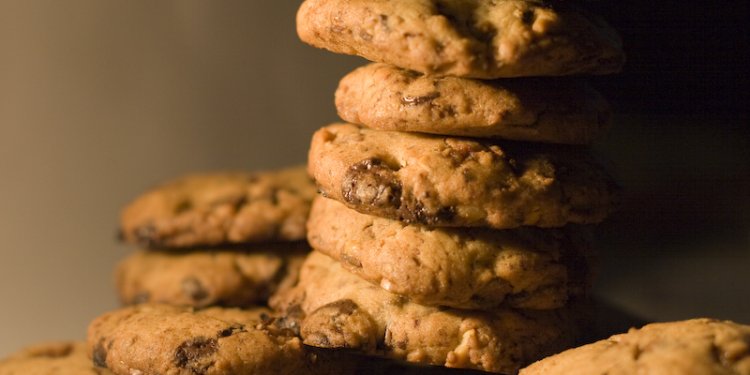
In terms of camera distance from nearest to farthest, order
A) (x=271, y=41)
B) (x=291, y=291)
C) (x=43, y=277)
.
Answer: (x=291, y=291) < (x=271, y=41) < (x=43, y=277)

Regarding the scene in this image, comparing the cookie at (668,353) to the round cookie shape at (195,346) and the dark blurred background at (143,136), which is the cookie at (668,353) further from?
the dark blurred background at (143,136)

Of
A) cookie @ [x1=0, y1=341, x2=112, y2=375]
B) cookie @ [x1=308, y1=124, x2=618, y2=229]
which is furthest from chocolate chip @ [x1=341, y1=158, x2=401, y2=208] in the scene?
cookie @ [x1=0, y1=341, x2=112, y2=375]

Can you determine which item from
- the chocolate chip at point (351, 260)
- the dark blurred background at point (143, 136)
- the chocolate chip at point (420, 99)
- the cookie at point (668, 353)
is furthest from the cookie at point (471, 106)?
the dark blurred background at point (143, 136)

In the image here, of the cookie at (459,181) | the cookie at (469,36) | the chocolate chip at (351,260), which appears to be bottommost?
the chocolate chip at (351,260)

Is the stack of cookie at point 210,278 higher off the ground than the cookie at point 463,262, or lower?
lower

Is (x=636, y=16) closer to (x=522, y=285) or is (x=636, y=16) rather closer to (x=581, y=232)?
(x=581, y=232)

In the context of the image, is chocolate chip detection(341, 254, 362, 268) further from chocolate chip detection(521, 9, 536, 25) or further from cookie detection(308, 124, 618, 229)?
chocolate chip detection(521, 9, 536, 25)

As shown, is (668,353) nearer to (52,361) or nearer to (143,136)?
(52,361)

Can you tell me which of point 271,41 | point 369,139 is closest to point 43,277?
point 271,41
